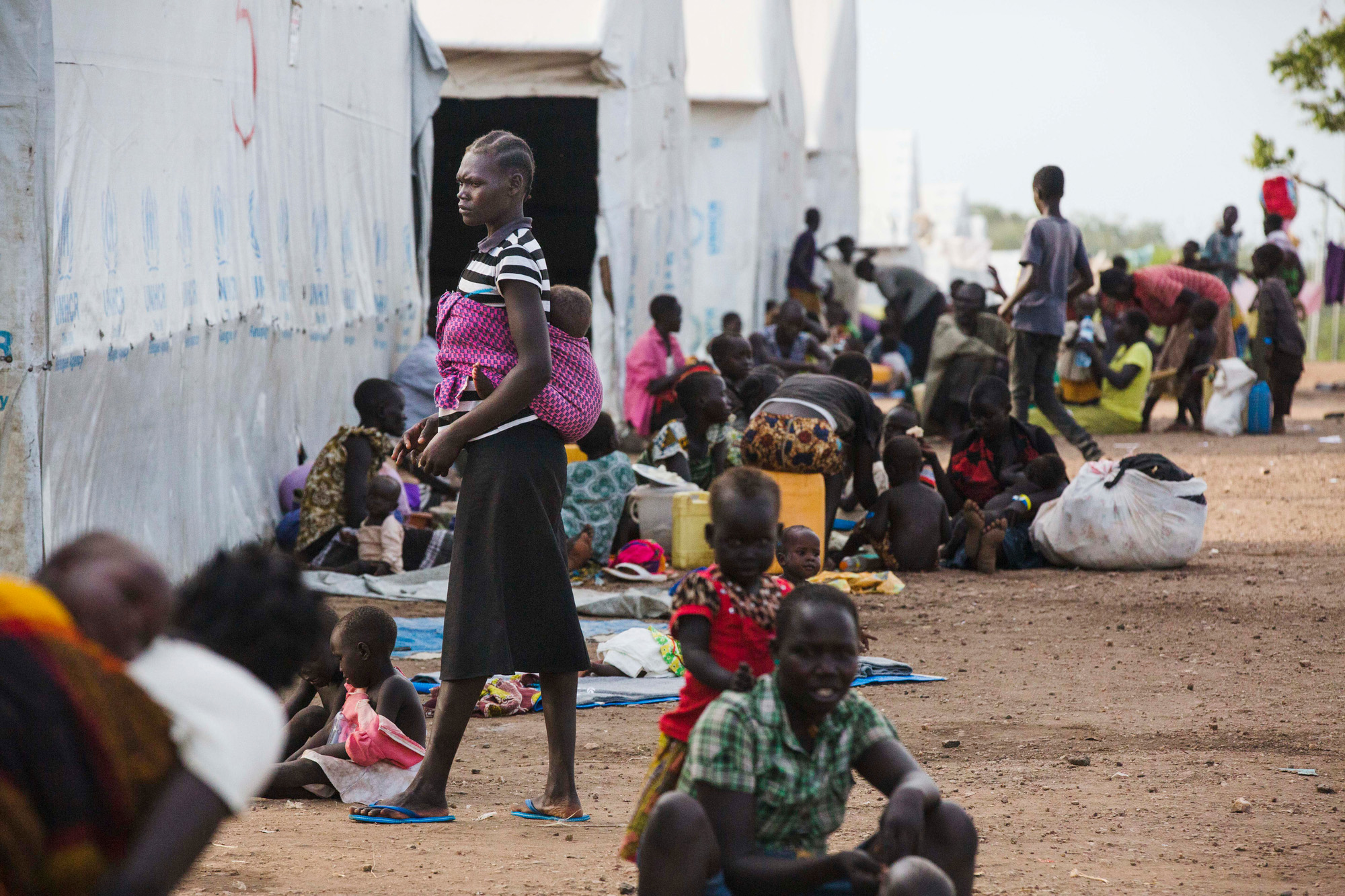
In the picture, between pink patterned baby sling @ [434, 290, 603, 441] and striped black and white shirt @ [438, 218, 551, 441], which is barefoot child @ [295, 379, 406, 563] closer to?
pink patterned baby sling @ [434, 290, 603, 441]

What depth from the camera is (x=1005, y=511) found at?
25.4 ft

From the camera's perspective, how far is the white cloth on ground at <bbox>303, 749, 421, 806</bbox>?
149 inches

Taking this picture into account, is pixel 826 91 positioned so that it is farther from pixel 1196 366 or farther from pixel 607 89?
pixel 607 89

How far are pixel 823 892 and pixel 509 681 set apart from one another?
9.32ft

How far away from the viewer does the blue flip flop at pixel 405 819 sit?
354 centimetres

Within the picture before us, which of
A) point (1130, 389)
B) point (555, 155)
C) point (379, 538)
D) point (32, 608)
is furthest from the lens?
point (1130, 389)

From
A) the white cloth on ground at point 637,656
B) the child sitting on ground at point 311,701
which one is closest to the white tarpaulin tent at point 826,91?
the white cloth on ground at point 637,656

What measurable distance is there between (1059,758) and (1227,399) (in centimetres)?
1006

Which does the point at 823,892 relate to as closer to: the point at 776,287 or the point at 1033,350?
the point at 1033,350

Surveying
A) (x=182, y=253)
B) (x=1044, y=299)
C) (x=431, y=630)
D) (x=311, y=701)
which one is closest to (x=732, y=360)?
(x=1044, y=299)

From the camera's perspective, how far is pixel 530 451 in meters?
3.53

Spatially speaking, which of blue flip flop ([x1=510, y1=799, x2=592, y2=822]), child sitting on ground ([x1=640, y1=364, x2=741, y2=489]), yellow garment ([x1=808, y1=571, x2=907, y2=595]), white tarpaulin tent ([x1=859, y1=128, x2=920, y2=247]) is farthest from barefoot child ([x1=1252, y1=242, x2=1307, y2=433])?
white tarpaulin tent ([x1=859, y1=128, x2=920, y2=247])

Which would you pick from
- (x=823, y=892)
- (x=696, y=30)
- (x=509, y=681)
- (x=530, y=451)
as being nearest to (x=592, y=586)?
(x=509, y=681)

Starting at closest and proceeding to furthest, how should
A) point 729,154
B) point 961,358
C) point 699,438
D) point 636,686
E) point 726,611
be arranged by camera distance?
1. point 726,611
2. point 636,686
3. point 699,438
4. point 961,358
5. point 729,154
